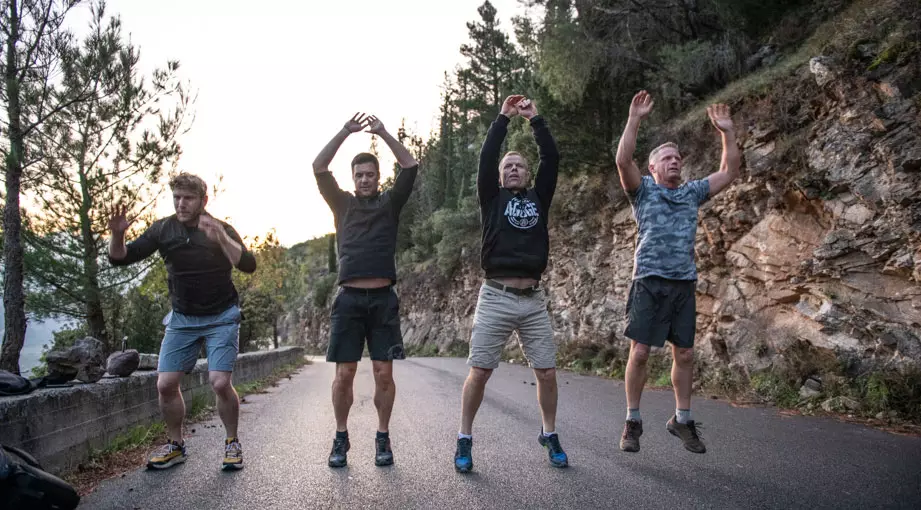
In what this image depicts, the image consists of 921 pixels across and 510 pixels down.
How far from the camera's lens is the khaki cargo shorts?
395 centimetres

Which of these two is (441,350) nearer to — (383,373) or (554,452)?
(383,373)

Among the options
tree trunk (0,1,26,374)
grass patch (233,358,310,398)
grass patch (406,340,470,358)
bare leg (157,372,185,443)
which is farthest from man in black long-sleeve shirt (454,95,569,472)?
grass patch (406,340,470,358)

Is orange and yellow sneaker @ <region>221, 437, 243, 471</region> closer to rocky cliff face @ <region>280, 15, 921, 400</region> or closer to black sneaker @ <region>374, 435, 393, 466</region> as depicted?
black sneaker @ <region>374, 435, 393, 466</region>

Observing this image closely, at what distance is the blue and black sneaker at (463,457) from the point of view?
3658mm

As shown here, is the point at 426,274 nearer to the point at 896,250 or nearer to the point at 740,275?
the point at 740,275

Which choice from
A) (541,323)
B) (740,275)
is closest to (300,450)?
(541,323)

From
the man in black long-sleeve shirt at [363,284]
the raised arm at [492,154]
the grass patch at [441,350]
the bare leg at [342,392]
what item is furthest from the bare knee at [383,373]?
the grass patch at [441,350]

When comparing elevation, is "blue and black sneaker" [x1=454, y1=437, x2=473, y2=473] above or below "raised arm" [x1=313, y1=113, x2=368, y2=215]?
below

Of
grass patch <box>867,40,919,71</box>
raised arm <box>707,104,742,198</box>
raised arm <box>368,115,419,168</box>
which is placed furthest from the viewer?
grass patch <box>867,40,919,71</box>

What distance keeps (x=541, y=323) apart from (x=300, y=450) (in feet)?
7.09

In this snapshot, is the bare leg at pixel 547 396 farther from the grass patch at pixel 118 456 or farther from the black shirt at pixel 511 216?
the grass patch at pixel 118 456

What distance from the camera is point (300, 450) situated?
14.9 feet

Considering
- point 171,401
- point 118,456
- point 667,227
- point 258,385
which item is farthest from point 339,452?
point 258,385

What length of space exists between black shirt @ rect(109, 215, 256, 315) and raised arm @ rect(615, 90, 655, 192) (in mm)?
2756
